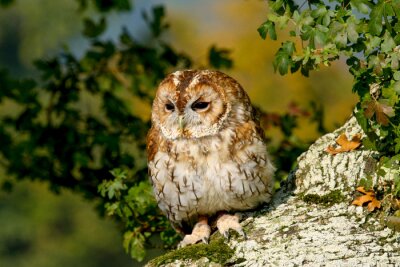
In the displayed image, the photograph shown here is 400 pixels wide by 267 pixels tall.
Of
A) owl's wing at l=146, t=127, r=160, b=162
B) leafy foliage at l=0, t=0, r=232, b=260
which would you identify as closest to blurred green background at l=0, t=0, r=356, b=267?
leafy foliage at l=0, t=0, r=232, b=260

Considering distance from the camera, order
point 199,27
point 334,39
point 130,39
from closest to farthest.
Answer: point 334,39
point 130,39
point 199,27

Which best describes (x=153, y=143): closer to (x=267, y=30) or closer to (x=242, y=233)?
(x=242, y=233)

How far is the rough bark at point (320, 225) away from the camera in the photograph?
15.2 feet

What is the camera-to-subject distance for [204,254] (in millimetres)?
4848

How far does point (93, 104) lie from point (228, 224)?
15206 millimetres

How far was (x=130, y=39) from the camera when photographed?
776cm

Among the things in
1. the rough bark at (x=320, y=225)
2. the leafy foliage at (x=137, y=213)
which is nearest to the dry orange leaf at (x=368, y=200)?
the rough bark at (x=320, y=225)

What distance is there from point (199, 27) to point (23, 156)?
17.4 metres

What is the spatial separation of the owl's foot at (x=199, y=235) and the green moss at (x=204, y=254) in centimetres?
22

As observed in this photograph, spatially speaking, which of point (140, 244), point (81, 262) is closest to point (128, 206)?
point (140, 244)

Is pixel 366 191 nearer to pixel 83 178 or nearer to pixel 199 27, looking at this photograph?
pixel 83 178

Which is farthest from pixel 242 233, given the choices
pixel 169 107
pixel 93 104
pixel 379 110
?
pixel 93 104

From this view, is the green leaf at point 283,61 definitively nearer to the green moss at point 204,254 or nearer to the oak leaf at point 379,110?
the oak leaf at point 379,110

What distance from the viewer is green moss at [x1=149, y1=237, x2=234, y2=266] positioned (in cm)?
481
